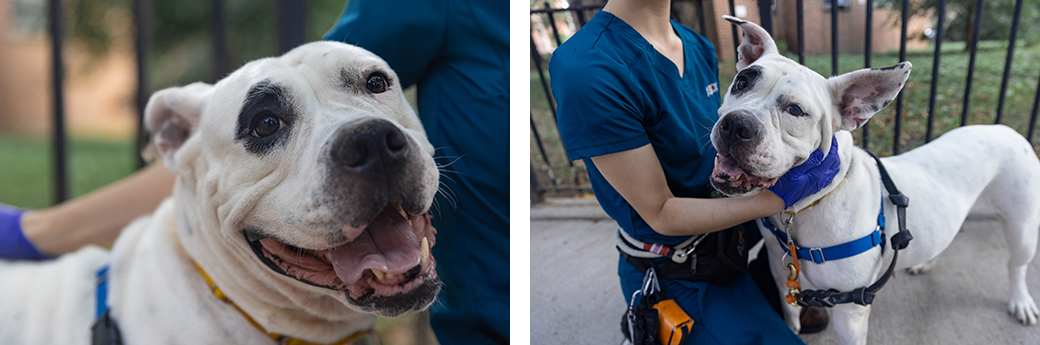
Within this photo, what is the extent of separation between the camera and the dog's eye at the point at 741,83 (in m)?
1.26

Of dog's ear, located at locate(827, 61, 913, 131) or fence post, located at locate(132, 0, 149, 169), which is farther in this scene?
fence post, located at locate(132, 0, 149, 169)

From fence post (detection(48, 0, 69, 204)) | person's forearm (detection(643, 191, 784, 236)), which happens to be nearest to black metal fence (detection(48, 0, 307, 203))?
fence post (detection(48, 0, 69, 204))

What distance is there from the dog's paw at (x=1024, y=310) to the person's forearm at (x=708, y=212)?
0.88 metres

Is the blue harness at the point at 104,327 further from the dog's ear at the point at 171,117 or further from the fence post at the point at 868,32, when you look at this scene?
the fence post at the point at 868,32

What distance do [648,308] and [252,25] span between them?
690cm

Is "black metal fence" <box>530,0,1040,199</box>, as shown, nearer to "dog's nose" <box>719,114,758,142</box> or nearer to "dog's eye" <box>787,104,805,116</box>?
"dog's eye" <box>787,104,805,116</box>

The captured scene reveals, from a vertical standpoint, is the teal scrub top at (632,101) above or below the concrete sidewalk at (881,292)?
above

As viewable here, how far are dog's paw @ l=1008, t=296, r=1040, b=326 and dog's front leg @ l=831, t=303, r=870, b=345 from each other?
1.49 feet

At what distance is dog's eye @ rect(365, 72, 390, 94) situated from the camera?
3.86 feet

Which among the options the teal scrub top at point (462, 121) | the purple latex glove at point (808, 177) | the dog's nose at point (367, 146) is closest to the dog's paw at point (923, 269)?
the purple latex glove at point (808, 177)

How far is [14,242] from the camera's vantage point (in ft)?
4.43

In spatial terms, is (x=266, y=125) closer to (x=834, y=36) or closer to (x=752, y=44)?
(x=752, y=44)

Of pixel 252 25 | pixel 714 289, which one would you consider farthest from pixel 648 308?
pixel 252 25

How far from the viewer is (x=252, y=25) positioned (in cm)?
683
